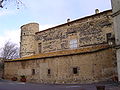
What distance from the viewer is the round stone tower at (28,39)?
2779cm

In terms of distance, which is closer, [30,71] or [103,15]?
[103,15]

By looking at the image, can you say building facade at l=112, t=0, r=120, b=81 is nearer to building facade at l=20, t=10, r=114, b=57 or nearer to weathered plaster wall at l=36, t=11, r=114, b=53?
building facade at l=20, t=10, r=114, b=57

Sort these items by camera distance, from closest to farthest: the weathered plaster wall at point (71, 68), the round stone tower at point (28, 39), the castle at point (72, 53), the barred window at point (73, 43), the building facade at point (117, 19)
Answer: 1. the building facade at point (117, 19)
2. the weathered plaster wall at point (71, 68)
3. the castle at point (72, 53)
4. the barred window at point (73, 43)
5. the round stone tower at point (28, 39)

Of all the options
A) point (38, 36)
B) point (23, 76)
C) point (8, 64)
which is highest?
point (38, 36)

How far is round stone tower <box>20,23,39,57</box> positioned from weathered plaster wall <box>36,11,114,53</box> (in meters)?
1.91

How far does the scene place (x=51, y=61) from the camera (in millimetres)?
19406

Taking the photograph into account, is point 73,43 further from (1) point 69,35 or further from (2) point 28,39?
(2) point 28,39

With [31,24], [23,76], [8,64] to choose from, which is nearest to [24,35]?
[31,24]

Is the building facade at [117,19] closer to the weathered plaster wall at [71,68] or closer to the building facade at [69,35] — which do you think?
the weathered plaster wall at [71,68]

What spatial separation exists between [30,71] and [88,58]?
8.91 meters

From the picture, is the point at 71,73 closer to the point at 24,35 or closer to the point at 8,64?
the point at 8,64

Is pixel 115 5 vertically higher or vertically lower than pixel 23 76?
higher

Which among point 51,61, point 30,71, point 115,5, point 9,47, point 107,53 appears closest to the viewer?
point 115,5

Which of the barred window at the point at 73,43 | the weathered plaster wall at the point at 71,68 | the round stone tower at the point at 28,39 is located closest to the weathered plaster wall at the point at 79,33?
the barred window at the point at 73,43
